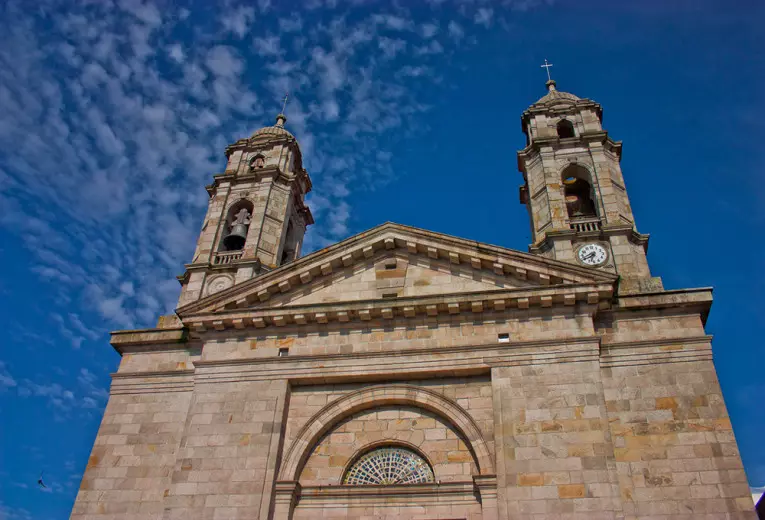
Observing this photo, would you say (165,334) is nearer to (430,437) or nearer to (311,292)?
(311,292)

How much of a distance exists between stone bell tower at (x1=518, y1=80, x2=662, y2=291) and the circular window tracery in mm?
8533

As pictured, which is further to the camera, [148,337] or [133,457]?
[148,337]

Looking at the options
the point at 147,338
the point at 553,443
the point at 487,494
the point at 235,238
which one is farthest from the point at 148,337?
the point at 553,443

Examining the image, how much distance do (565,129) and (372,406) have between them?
15565 millimetres

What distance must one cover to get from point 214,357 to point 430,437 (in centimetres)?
667

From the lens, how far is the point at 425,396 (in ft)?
57.6

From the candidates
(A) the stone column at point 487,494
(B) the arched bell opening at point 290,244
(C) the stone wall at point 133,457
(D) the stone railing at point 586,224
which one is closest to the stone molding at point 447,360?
(C) the stone wall at point 133,457

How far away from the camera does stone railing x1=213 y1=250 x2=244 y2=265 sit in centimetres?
2442

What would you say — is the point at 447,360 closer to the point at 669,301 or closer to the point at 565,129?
the point at 669,301

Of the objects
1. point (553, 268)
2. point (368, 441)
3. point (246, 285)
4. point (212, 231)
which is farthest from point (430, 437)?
point (212, 231)

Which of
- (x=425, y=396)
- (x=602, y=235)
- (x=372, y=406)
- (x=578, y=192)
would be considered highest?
(x=578, y=192)

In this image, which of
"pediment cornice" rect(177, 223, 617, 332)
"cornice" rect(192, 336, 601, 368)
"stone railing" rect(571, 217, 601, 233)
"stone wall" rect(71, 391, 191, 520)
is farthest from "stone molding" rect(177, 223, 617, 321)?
"stone railing" rect(571, 217, 601, 233)

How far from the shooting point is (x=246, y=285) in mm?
19859

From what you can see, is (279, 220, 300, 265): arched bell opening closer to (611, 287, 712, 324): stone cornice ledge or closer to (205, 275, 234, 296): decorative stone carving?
(205, 275, 234, 296): decorative stone carving
